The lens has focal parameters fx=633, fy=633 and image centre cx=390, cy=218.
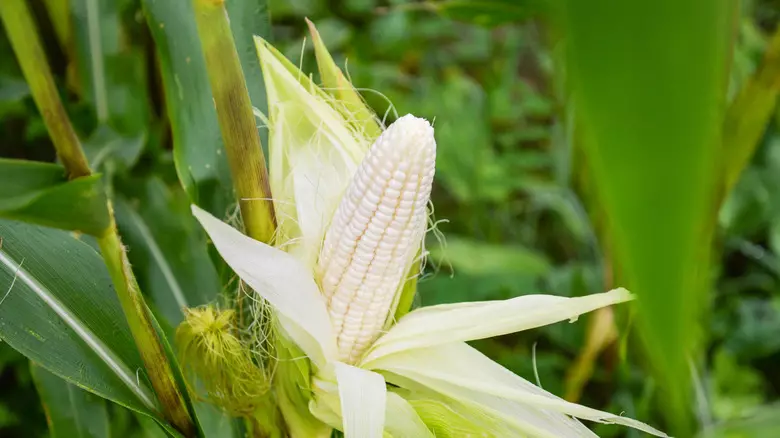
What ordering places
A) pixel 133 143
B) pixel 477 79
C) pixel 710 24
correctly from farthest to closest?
pixel 477 79
pixel 133 143
pixel 710 24

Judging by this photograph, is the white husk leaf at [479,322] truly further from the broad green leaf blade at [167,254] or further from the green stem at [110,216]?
the broad green leaf blade at [167,254]

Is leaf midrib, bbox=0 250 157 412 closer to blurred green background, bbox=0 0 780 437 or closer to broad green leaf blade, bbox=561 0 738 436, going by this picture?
blurred green background, bbox=0 0 780 437

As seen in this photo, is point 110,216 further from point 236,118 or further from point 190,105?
point 190,105

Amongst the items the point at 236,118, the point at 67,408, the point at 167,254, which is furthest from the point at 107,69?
the point at 236,118

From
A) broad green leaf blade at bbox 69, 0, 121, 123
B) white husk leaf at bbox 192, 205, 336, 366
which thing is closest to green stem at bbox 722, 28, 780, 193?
white husk leaf at bbox 192, 205, 336, 366

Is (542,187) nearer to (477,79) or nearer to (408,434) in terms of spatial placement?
(477,79)

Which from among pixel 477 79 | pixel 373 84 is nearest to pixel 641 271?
pixel 373 84

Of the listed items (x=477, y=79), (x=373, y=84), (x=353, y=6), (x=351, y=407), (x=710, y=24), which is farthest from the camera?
(x=477, y=79)
